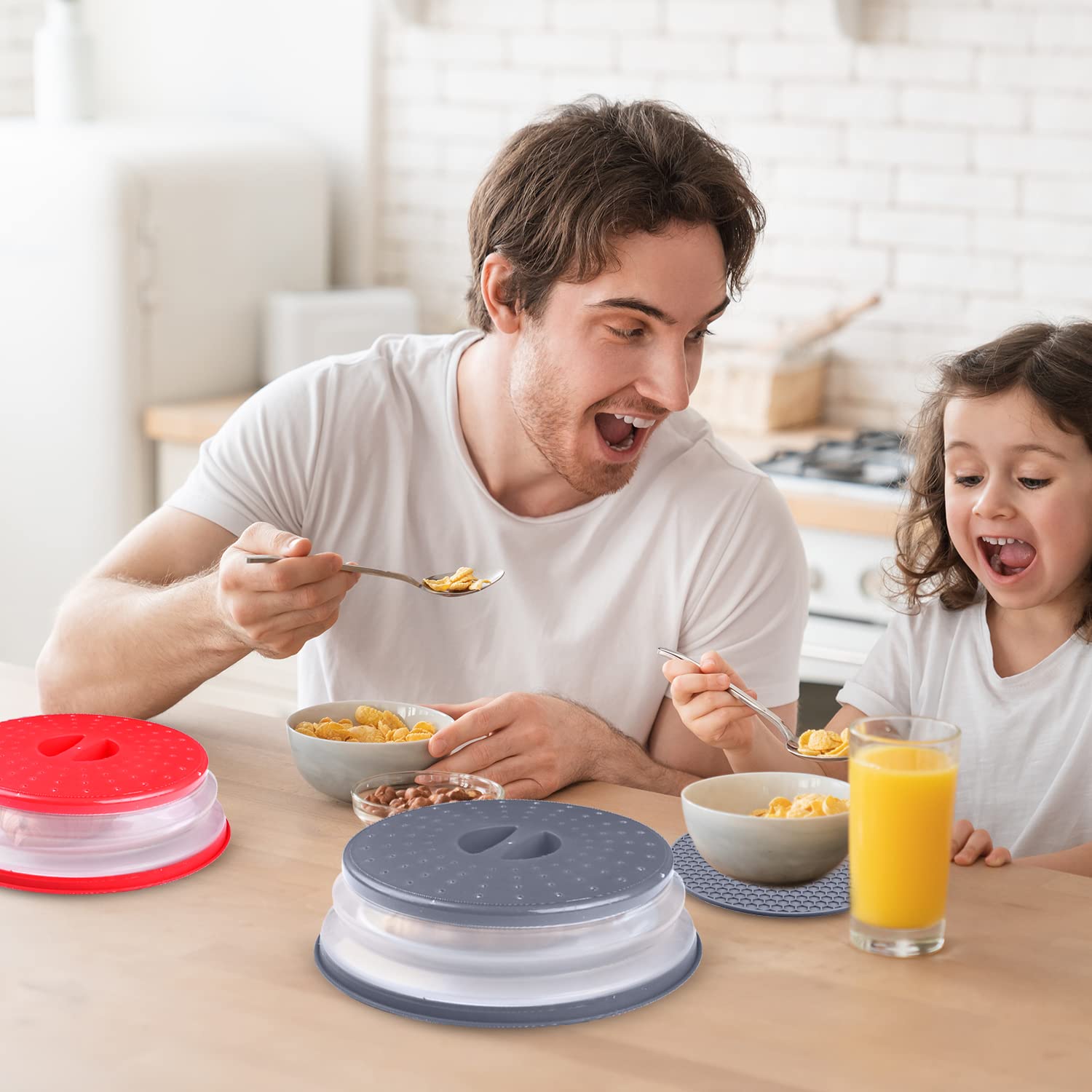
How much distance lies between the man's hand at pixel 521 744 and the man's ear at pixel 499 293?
0.54 meters

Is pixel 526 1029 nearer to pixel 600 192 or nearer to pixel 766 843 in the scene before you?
pixel 766 843

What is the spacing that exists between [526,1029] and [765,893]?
300 mm

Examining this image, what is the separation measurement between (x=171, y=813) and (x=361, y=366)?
82 centimetres

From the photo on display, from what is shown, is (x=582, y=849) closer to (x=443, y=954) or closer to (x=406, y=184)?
(x=443, y=954)

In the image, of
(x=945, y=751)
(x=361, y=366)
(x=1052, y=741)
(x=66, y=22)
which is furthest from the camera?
(x=66, y=22)

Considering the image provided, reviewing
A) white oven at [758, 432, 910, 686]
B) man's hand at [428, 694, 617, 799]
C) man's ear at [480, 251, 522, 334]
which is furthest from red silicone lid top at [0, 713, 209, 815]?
white oven at [758, 432, 910, 686]

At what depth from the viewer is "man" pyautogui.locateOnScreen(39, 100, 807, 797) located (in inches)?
68.2

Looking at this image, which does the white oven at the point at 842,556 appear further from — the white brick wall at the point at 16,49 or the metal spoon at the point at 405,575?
the white brick wall at the point at 16,49

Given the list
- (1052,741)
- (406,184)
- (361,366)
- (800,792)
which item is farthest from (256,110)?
(800,792)

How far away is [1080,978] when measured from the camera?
1117 millimetres

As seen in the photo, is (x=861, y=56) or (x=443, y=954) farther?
(x=861, y=56)

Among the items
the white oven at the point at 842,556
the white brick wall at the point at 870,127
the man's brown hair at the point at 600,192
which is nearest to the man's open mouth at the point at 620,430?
the man's brown hair at the point at 600,192

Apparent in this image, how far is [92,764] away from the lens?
133cm

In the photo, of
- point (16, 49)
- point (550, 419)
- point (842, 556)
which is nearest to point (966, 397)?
point (550, 419)
